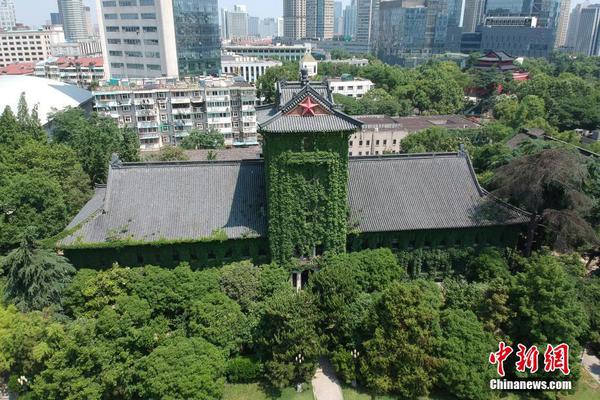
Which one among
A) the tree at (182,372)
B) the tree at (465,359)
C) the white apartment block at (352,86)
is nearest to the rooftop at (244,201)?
the tree at (182,372)

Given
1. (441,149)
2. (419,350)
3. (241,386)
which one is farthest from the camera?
(441,149)

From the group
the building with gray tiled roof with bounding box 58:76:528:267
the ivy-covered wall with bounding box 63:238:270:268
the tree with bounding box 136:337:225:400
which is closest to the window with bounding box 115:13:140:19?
the building with gray tiled roof with bounding box 58:76:528:267

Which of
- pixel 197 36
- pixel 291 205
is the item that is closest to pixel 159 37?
pixel 197 36

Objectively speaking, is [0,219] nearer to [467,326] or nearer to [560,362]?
[467,326]

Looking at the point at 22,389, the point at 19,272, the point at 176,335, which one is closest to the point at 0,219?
the point at 19,272

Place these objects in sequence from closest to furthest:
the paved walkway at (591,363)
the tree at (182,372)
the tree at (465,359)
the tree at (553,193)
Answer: the tree at (182,372) < the tree at (465,359) < the paved walkway at (591,363) < the tree at (553,193)

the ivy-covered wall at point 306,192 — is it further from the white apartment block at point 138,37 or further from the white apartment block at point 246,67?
the white apartment block at point 246,67
